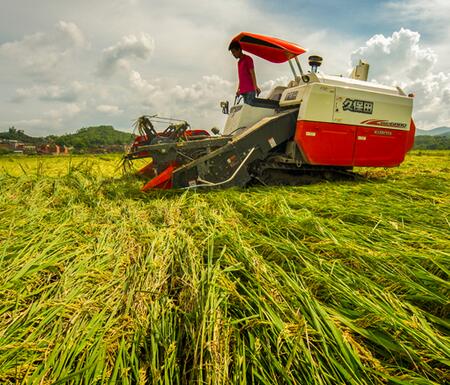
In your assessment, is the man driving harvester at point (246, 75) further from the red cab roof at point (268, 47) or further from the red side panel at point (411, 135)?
the red side panel at point (411, 135)

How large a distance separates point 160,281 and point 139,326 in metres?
0.38

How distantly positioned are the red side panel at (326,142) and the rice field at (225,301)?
2.57 m

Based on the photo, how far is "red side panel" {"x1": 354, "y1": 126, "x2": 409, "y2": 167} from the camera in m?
5.61

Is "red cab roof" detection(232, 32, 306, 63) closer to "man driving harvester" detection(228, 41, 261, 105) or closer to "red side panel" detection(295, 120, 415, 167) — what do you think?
"man driving harvester" detection(228, 41, 261, 105)

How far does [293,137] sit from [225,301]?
4346mm

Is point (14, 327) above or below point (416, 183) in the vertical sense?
above

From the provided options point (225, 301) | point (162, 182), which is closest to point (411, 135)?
point (162, 182)

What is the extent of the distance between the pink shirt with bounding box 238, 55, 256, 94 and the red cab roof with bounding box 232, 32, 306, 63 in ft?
0.57

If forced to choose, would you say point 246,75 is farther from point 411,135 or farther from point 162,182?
point 411,135

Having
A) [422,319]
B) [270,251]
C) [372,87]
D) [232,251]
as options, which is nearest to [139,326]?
[232,251]

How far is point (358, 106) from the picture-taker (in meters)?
5.48

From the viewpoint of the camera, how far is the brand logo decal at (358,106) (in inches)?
212

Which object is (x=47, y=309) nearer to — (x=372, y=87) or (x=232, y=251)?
(x=232, y=251)

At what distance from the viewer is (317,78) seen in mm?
5367
